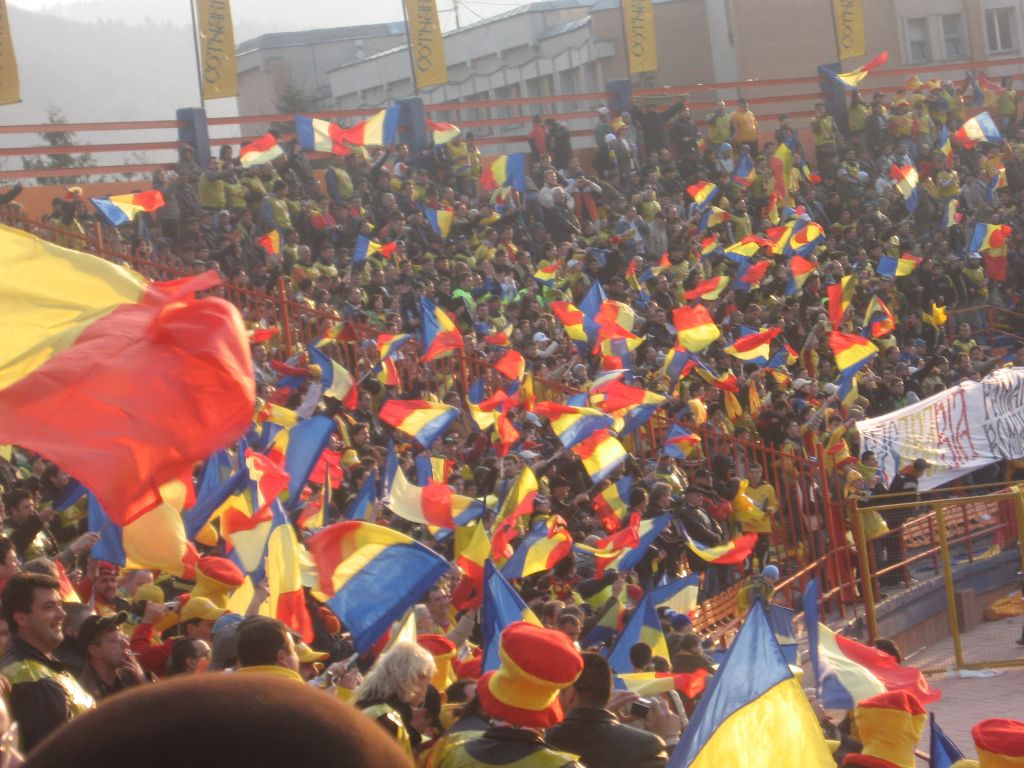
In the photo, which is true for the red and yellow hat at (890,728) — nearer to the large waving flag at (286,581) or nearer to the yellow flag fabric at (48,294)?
the large waving flag at (286,581)

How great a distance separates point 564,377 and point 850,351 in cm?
382

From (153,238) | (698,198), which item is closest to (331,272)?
(153,238)

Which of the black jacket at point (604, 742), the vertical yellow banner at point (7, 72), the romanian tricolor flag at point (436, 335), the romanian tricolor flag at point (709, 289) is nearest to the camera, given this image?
the black jacket at point (604, 742)

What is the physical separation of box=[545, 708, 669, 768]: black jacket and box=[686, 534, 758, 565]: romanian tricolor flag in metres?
7.48

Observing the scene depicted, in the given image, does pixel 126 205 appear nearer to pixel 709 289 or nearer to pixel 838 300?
pixel 709 289

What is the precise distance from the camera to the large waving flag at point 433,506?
32.6 ft

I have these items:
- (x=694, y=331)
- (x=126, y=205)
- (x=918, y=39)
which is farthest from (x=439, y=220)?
(x=918, y=39)

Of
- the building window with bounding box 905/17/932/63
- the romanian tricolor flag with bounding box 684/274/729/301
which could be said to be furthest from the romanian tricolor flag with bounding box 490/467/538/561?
the building window with bounding box 905/17/932/63

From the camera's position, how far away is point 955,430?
17.7m

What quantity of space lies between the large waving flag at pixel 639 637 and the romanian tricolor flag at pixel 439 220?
12797mm

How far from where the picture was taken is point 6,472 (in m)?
9.48

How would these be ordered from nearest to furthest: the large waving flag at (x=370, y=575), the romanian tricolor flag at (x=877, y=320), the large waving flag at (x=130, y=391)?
the large waving flag at (x=130, y=391) < the large waving flag at (x=370, y=575) < the romanian tricolor flag at (x=877, y=320)

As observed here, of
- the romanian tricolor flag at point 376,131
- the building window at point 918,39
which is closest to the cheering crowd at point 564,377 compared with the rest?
the romanian tricolor flag at point 376,131

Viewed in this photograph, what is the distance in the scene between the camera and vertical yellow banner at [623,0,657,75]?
32250mm
